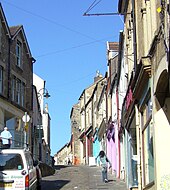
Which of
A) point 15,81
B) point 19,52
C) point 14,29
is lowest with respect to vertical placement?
point 15,81

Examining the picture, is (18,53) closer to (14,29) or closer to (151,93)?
(14,29)

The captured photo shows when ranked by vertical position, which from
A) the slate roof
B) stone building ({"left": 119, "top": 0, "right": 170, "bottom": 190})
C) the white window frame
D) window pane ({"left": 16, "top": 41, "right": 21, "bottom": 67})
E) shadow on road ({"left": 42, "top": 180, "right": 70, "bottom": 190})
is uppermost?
the slate roof

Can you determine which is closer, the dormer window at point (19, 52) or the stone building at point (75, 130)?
the dormer window at point (19, 52)

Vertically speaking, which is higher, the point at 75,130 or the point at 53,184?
the point at 75,130

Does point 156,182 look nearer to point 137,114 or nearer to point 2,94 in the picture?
point 137,114

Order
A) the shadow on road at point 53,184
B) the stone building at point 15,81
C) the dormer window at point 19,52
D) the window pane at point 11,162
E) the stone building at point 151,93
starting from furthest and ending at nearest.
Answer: the dormer window at point 19,52, the stone building at point 15,81, the shadow on road at point 53,184, the window pane at point 11,162, the stone building at point 151,93

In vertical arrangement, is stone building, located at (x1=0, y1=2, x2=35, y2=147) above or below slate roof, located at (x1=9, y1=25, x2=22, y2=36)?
below

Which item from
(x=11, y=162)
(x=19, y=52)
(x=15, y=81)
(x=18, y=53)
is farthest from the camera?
(x=19, y=52)

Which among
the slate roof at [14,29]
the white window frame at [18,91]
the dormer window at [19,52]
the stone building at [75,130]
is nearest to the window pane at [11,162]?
the white window frame at [18,91]

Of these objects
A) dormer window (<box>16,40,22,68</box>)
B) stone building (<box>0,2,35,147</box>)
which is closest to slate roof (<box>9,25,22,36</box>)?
A: stone building (<box>0,2,35,147</box>)

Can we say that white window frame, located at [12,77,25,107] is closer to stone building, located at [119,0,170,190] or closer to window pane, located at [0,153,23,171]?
stone building, located at [119,0,170,190]

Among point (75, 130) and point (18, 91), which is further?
point (75, 130)

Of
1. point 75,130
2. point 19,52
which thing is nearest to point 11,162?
point 19,52

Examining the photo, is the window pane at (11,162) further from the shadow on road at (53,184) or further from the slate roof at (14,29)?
the slate roof at (14,29)
